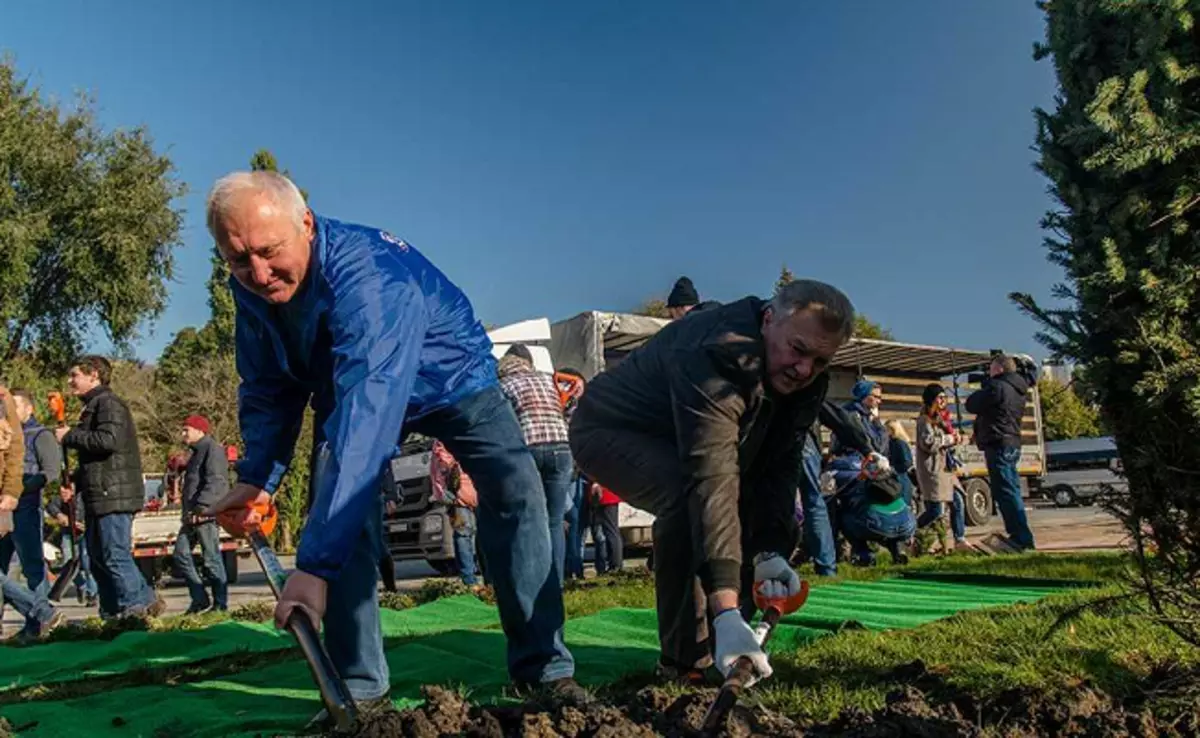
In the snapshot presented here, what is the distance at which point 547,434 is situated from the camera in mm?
6688

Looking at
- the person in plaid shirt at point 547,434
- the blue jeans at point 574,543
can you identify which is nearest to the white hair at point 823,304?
the person in plaid shirt at point 547,434

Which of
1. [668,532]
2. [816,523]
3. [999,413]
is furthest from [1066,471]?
[668,532]

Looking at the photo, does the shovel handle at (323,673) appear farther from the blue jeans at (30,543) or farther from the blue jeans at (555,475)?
the blue jeans at (30,543)

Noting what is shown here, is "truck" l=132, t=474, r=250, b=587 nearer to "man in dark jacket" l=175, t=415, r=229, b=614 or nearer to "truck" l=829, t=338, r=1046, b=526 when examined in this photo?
"man in dark jacket" l=175, t=415, r=229, b=614

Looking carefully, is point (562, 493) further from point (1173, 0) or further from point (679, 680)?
point (1173, 0)

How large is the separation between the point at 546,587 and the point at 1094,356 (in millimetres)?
1937

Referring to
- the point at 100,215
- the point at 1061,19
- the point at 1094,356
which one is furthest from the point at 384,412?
the point at 100,215

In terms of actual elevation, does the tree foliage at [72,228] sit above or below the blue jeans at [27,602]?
above

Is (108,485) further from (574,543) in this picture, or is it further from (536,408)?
(574,543)

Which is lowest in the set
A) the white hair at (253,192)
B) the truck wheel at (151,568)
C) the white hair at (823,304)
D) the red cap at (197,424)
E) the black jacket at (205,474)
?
the truck wheel at (151,568)

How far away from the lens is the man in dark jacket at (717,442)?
9.45 feet

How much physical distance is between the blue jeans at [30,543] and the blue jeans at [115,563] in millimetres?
736

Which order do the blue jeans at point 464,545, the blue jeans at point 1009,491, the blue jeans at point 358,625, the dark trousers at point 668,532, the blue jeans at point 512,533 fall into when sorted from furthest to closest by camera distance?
the blue jeans at point 1009,491 < the blue jeans at point 464,545 < the dark trousers at point 668,532 < the blue jeans at point 512,533 < the blue jeans at point 358,625

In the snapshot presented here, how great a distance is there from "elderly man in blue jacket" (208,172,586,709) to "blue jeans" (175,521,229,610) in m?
4.96
